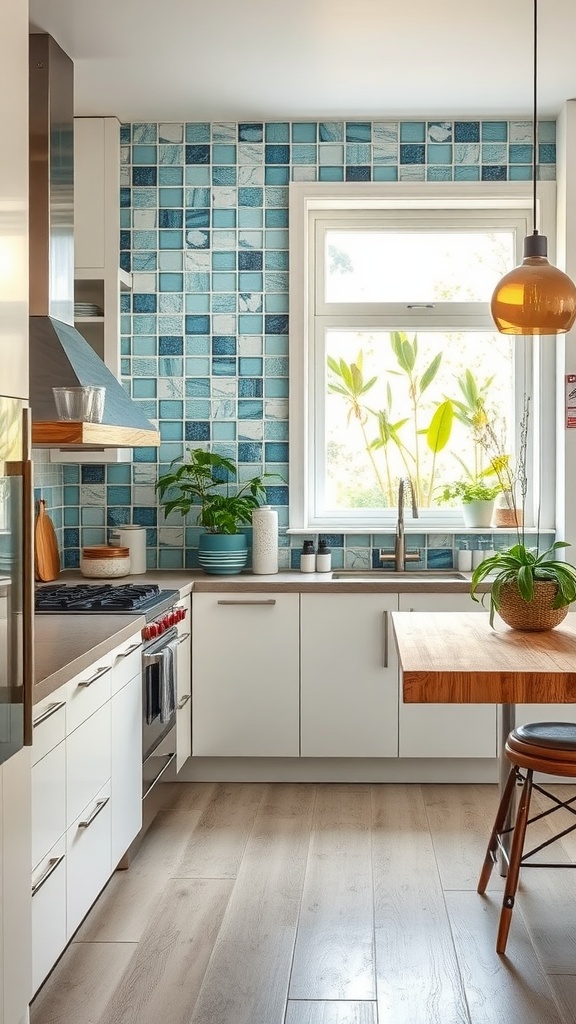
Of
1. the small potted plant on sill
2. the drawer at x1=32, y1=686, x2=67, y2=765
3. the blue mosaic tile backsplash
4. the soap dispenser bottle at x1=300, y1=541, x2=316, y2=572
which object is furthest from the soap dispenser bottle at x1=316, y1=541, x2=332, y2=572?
the drawer at x1=32, y1=686, x2=67, y2=765

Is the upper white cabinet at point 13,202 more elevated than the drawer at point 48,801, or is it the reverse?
the upper white cabinet at point 13,202

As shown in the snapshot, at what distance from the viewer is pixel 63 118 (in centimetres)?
394

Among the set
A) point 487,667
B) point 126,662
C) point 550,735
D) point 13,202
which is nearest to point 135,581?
point 126,662

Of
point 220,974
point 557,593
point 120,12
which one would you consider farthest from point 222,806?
point 120,12

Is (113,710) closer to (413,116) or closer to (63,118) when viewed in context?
(63,118)

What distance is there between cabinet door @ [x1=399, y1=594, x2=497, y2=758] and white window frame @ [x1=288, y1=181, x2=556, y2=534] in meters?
0.55

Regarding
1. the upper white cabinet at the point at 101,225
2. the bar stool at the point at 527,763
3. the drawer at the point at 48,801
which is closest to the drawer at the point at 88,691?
the drawer at the point at 48,801

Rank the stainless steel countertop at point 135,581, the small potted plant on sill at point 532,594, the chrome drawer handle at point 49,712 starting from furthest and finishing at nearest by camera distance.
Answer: the small potted plant on sill at point 532,594 → the stainless steel countertop at point 135,581 → the chrome drawer handle at point 49,712

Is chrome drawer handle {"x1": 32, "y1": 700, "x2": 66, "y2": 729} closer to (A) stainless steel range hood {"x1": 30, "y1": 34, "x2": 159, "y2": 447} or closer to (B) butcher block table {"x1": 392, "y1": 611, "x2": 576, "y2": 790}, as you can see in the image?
(B) butcher block table {"x1": 392, "y1": 611, "x2": 576, "y2": 790}

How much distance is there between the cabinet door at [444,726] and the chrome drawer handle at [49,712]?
2114 millimetres

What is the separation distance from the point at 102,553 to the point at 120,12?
2171 mm

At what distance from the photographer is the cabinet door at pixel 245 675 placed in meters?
4.52

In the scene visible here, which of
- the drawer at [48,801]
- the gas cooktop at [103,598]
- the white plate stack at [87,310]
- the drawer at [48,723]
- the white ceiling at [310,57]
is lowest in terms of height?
the drawer at [48,801]

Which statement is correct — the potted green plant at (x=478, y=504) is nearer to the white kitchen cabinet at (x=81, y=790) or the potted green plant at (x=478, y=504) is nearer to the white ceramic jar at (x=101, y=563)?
the white ceramic jar at (x=101, y=563)
